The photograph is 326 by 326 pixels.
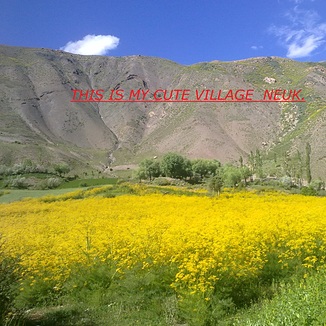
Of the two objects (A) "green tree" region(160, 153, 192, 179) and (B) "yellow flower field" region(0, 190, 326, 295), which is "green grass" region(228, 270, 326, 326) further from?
(A) "green tree" region(160, 153, 192, 179)

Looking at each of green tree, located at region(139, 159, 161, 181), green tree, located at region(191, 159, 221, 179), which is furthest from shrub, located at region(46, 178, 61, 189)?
green tree, located at region(191, 159, 221, 179)

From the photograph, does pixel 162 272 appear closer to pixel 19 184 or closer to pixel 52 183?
pixel 52 183

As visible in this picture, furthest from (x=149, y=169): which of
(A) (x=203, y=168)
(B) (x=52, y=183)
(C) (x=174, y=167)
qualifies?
(B) (x=52, y=183)

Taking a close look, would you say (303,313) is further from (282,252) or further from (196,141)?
(196,141)

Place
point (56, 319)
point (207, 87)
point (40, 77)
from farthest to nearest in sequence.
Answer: point (40, 77) → point (207, 87) → point (56, 319)

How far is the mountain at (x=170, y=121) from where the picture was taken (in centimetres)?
11862

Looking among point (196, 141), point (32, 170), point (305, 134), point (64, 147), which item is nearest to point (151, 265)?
point (32, 170)

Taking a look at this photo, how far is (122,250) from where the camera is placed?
10164mm

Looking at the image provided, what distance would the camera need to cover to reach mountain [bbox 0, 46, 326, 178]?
119 meters

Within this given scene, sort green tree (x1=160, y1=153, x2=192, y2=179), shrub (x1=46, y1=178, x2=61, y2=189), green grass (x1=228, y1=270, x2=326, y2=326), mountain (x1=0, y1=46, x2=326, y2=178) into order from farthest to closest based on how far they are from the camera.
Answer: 1. mountain (x1=0, y1=46, x2=326, y2=178)
2. green tree (x1=160, y1=153, x2=192, y2=179)
3. shrub (x1=46, y1=178, x2=61, y2=189)
4. green grass (x1=228, y1=270, x2=326, y2=326)

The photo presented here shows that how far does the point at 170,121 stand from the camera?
156625 millimetres

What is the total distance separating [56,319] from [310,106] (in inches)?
5707

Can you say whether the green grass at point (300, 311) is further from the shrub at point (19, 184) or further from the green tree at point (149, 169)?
the green tree at point (149, 169)

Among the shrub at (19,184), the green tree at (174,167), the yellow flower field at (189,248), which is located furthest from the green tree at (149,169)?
the yellow flower field at (189,248)
